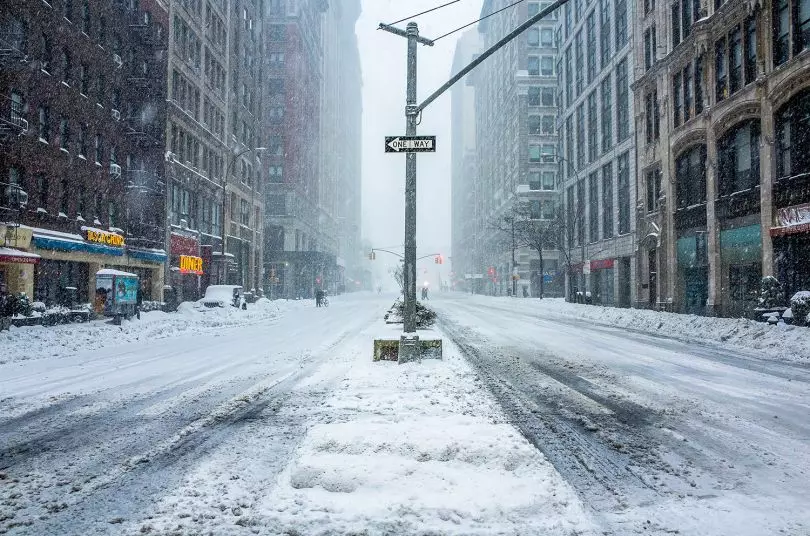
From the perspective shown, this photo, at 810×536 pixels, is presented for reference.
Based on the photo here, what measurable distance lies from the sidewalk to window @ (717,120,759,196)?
2291cm

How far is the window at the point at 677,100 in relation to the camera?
28.4 m

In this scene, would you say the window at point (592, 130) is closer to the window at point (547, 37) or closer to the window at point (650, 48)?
the window at point (650, 48)

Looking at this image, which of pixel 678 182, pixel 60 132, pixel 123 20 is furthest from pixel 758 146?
pixel 123 20

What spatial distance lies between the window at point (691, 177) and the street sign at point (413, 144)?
22344 mm

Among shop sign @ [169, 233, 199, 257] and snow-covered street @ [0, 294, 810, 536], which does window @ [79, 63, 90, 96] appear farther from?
snow-covered street @ [0, 294, 810, 536]

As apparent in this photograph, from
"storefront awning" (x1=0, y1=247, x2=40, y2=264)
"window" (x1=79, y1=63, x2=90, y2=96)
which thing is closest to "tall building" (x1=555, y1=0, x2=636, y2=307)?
"storefront awning" (x1=0, y1=247, x2=40, y2=264)

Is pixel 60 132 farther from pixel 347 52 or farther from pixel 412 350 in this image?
pixel 347 52

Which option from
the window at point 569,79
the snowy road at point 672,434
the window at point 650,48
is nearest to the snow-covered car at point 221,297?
the snowy road at point 672,434

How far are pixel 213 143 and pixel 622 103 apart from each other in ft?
104

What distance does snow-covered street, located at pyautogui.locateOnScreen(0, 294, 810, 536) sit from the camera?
3191 millimetres

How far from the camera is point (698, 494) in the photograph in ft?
11.6

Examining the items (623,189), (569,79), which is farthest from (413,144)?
(569,79)

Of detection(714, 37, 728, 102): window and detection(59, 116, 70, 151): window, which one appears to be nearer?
detection(714, 37, 728, 102): window

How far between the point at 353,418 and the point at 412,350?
387 centimetres
